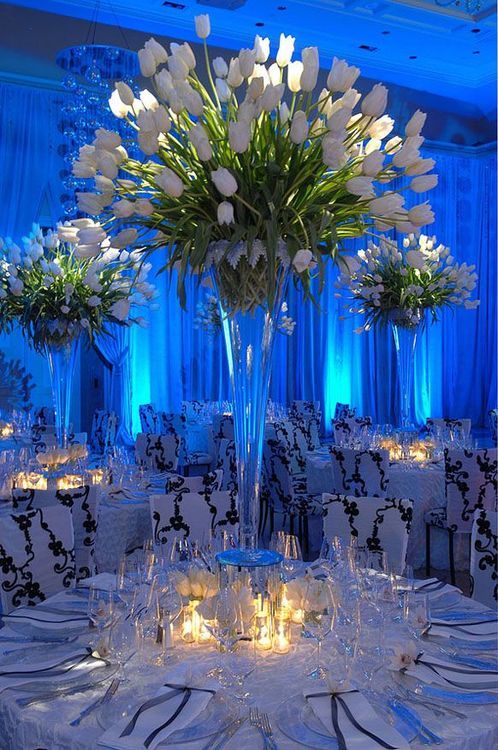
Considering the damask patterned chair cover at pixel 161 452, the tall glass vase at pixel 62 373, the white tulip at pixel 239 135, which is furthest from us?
the damask patterned chair cover at pixel 161 452

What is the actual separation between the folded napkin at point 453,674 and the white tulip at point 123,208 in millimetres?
1449

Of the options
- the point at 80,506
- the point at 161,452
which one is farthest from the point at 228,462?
the point at 80,506

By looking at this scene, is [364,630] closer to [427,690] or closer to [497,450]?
[427,690]

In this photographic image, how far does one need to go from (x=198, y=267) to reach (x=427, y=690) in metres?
1.38

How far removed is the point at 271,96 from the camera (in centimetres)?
227

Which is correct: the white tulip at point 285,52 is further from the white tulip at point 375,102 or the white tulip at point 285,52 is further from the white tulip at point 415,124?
the white tulip at point 415,124

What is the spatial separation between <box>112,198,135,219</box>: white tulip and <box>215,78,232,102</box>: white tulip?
447mm

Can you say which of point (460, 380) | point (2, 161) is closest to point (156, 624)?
point (2, 161)

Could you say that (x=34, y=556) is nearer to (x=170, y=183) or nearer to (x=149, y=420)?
(x=170, y=183)

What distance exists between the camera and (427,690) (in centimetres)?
198

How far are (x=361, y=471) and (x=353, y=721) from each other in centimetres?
376

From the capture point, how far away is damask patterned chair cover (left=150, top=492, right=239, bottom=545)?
11.9 ft

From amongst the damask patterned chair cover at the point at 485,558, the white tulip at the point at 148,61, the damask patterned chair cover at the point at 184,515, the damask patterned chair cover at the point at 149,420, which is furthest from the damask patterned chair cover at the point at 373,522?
the damask patterned chair cover at the point at 149,420

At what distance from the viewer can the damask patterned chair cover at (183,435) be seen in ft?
27.5
